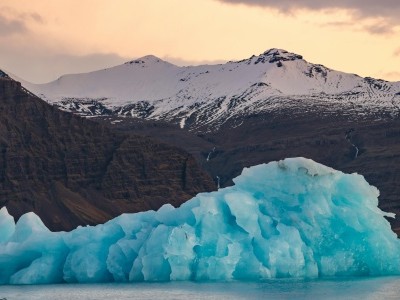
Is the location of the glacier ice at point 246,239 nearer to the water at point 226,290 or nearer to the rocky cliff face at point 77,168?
the water at point 226,290

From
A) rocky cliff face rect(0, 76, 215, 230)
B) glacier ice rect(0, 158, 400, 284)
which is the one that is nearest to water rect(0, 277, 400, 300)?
glacier ice rect(0, 158, 400, 284)

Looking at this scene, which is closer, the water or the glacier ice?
the water

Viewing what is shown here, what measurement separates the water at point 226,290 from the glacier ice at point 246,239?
55cm

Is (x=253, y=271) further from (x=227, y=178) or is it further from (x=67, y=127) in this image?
(x=227, y=178)

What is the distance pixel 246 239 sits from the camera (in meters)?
64.2

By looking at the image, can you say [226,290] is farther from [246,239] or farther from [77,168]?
[77,168]

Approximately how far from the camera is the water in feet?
196

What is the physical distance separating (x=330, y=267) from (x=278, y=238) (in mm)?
3341

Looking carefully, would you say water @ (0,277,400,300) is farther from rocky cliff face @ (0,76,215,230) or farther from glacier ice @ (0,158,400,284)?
rocky cliff face @ (0,76,215,230)

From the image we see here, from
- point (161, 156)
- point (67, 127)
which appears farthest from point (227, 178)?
point (67, 127)

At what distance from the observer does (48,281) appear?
6750 centimetres

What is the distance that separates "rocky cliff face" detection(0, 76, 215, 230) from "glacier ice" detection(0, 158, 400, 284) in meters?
78.5


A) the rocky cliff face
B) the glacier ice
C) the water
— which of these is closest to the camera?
the water

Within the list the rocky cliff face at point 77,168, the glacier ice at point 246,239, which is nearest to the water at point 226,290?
the glacier ice at point 246,239
